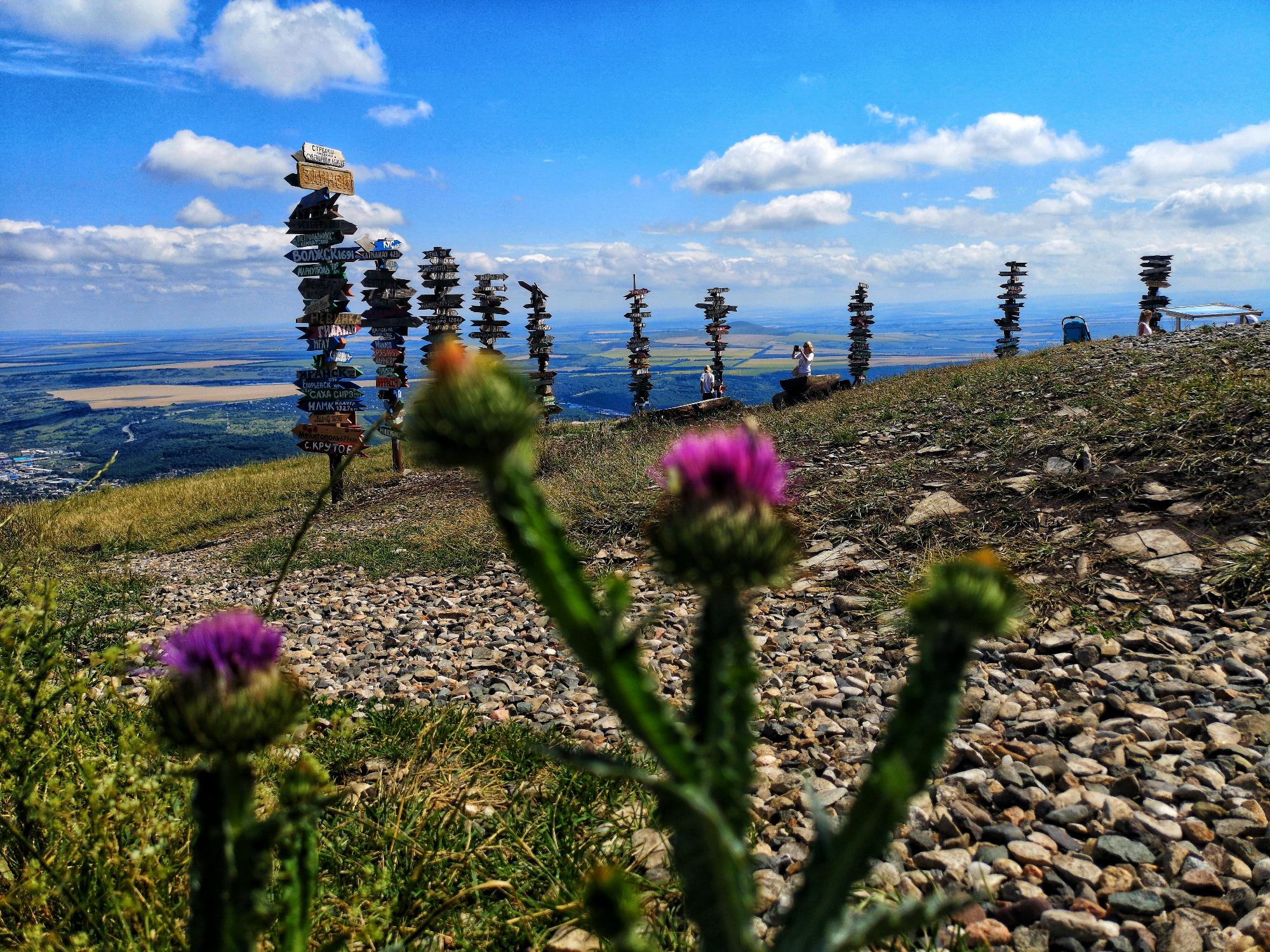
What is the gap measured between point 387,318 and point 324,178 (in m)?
4.95

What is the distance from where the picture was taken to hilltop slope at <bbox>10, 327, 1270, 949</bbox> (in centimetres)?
292

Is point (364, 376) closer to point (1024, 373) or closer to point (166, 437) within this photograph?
point (1024, 373)

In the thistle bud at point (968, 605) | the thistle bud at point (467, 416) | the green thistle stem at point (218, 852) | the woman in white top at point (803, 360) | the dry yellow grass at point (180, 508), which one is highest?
the woman in white top at point (803, 360)

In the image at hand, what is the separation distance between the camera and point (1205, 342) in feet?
44.2

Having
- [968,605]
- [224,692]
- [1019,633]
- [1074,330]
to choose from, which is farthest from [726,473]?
[1074,330]

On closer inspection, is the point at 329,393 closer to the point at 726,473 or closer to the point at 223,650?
the point at 223,650

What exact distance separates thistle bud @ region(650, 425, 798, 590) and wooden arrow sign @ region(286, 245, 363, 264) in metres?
17.1

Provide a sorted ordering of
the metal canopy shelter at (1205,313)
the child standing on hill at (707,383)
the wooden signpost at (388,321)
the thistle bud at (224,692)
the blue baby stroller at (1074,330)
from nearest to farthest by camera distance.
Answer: the thistle bud at (224,692), the wooden signpost at (388,321), the metal canopy shelter at (1205,313), the blue baby stroller at (1074,330), the child standing on hill at (707,383)

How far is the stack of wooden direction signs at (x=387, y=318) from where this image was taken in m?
20.2

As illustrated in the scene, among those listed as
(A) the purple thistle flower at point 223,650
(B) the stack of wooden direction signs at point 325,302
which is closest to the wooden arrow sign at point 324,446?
(B) the stack of wooden direction signs at point 325,302

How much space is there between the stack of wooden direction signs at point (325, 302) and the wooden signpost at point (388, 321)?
3051 millimetres

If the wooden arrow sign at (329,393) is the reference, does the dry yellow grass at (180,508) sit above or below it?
below

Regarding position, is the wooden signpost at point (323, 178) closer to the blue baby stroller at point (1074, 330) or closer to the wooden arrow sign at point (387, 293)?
the wooden arrow sign at point (387, 293)

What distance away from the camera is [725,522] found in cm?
100
